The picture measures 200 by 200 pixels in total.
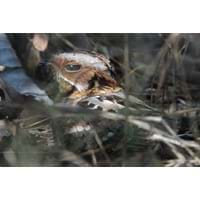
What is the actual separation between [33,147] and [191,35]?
3.25ft

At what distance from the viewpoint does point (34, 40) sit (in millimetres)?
1537

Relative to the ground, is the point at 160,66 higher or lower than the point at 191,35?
lower

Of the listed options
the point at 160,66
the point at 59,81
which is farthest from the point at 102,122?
the point at 160,66

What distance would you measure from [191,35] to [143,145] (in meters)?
0.61

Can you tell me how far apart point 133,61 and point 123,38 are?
13 cm
